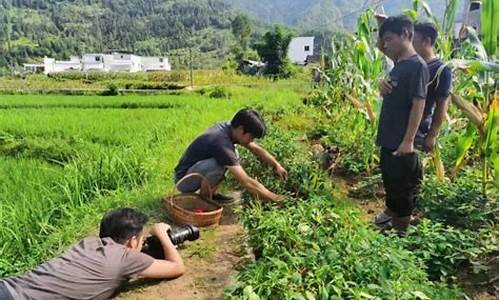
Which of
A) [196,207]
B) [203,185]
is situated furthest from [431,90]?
[196,207]

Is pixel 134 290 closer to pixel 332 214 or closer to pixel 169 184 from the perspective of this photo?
pixel 332 214

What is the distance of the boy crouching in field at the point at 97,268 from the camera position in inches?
92.4

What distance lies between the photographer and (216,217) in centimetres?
370

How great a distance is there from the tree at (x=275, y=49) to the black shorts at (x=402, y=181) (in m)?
23.7

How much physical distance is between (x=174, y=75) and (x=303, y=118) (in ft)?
71.8

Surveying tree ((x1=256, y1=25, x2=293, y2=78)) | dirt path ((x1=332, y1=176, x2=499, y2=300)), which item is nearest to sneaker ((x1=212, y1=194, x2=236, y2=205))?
dirt path ((x1=332, y1=176, x2=499, y2=300))

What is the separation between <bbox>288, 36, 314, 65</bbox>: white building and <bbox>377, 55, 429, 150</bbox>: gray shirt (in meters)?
25.4

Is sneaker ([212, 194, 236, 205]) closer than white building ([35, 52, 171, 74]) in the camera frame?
Yes

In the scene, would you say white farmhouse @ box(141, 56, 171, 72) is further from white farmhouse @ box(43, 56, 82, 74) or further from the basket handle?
the basket handle

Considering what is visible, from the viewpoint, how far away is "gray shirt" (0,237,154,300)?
2344 mm

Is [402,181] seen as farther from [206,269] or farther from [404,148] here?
[206,269]

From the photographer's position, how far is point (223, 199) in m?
4.35

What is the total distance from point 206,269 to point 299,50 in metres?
29.8

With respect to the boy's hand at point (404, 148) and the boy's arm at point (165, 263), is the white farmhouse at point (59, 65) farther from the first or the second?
the boy's hand at point (404, 148)
